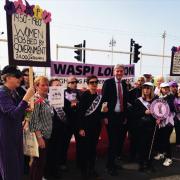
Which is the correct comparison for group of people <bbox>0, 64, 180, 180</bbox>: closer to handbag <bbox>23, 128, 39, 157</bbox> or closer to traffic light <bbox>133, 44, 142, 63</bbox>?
handbag <bbox>23, 128, 39, 157</bbox>

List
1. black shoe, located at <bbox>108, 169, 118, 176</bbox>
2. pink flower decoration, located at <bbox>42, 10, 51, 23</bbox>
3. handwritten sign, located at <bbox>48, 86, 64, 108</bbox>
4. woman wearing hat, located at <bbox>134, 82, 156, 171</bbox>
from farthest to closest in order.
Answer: woman wearing hat, located at <bbox>134, 82, 156, 171</bbox>
black shoe, located at <bbox>108, 169, 118, 176</bbox>
handwritten sign, located at <bbox>48, 86, 64, 108</bbox>
pink flower decoration, located at <bbox>42, 10, 51, 23</bbox>

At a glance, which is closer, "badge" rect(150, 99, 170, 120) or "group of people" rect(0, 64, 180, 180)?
"group of people" rect(0, 64, 180, 180)

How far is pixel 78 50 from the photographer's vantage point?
1049cm

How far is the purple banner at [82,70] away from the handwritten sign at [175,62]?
127 centimetres

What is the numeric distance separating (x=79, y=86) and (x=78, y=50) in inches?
98.8

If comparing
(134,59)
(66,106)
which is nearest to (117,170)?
(66,106)

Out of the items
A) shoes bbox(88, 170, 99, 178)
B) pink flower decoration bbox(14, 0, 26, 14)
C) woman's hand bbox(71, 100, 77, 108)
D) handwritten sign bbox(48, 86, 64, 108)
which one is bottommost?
shoes bbox(88, 170, 99, 178)

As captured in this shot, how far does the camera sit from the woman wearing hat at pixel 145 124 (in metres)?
6.82

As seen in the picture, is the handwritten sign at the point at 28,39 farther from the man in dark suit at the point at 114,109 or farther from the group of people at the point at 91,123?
the man in dark suit at the point at 114,109

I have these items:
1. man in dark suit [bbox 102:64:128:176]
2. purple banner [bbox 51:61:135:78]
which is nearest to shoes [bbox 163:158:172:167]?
man in dark suit [bbox 102:64:128:176]

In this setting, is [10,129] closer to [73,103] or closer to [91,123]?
[91,123]

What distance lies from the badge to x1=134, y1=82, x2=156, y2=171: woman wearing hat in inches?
4.0

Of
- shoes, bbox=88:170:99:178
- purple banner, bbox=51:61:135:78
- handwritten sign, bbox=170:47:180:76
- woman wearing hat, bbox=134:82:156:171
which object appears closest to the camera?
shoes, bbox=88:170:99:178

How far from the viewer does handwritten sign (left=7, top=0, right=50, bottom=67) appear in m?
5.25
